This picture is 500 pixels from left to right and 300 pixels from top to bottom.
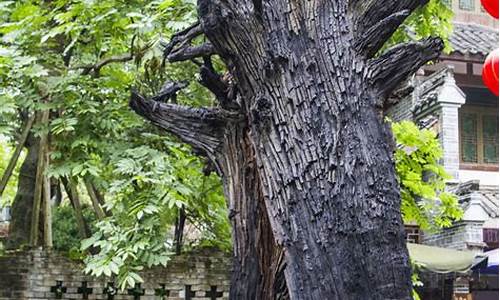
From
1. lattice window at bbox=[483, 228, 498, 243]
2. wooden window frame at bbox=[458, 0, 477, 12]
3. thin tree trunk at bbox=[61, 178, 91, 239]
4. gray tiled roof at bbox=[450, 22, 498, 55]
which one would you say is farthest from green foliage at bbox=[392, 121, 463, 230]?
wooden window frame at bbox=[458, 0, 477, 12]

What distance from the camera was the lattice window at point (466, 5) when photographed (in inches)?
529

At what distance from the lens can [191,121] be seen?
3371 millimetres

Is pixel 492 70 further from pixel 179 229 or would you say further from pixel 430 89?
pixel 430 89

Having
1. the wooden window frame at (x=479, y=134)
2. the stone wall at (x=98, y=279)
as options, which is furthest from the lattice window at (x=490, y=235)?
the stone wall at (x=98, y=279)

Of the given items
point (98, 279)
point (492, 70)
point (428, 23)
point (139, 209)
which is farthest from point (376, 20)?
point (98, 279)

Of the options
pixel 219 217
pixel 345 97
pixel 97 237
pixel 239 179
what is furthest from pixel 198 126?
pixel 219 217

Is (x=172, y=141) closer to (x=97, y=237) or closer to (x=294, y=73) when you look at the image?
(x=97, y=237)

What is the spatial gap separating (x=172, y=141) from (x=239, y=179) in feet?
10.6

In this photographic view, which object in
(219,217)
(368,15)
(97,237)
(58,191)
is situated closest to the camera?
(368,15)

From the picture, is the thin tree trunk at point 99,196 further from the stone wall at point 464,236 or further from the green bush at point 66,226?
the stone wall at point 464,236

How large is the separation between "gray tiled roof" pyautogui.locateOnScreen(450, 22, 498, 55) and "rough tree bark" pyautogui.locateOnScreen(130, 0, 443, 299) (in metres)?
8.88

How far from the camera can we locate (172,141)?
6430mm

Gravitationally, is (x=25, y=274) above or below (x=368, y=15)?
below

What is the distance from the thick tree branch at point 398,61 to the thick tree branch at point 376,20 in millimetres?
78
